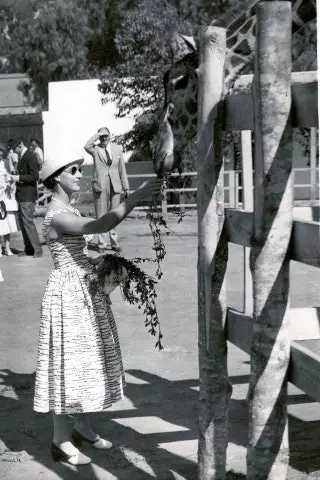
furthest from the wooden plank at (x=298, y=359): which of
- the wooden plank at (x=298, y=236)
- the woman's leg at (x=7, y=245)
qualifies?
the woman's leg at (x=7, y=245)

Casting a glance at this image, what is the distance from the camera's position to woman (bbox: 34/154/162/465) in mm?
5387

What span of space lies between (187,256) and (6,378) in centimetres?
734

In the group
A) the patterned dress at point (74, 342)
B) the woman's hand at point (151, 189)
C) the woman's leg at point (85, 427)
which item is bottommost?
the woman's leg at point (85, 427)

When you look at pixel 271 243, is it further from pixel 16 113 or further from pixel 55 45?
pixel 55 45

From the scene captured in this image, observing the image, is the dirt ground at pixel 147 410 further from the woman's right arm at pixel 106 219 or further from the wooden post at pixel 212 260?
the woman's right arm at pixel 106 219

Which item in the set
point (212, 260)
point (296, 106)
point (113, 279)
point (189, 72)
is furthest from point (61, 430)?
point (296, 106)

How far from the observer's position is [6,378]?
737 cm

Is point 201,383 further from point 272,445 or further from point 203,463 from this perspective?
point 272,445

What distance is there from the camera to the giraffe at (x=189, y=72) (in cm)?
387

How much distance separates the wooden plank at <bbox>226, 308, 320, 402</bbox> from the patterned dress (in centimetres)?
156

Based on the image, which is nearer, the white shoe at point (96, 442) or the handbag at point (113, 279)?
the handbag at point (113, 279)

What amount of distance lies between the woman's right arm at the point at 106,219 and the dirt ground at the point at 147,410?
4.55 ft

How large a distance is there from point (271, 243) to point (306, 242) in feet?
0.51

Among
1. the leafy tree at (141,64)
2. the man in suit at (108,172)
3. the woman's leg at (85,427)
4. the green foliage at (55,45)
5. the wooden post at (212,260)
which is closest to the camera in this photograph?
the wooden post at (212,260)
